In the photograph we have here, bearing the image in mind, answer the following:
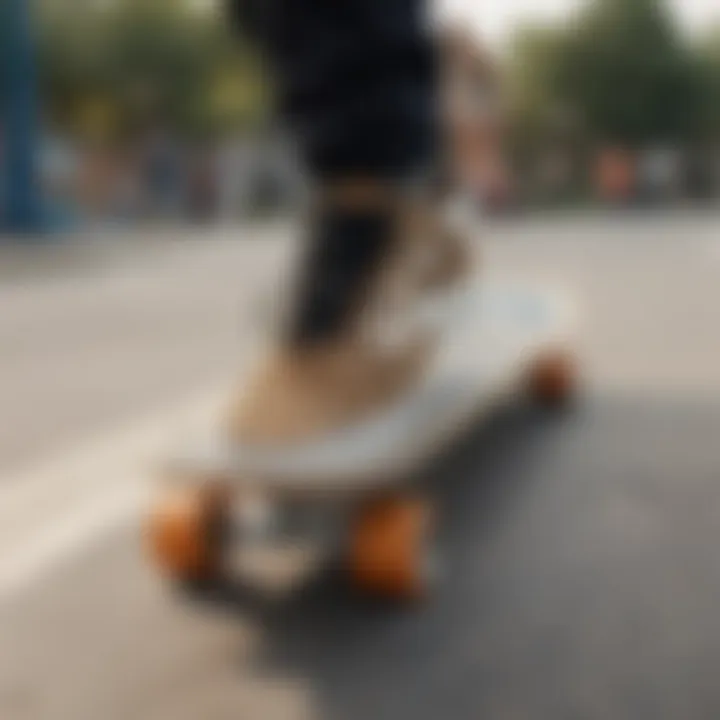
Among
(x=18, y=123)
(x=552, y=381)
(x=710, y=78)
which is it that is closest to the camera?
(x=552, y=381)

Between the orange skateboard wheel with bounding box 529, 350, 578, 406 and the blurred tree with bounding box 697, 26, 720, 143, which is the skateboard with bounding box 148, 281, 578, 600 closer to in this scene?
the orange skateboard wheel with bounding box 529, 350, 578, 406

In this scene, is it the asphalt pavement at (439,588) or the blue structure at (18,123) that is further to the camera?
the blue structure at (18,123)

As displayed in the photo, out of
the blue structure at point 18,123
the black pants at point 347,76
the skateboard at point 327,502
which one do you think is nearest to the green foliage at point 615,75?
the black pants at point 347,76

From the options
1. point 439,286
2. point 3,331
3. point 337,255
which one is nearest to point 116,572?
point 337,255

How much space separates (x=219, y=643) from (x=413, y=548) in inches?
6.2

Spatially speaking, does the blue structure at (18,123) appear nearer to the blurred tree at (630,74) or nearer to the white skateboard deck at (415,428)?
the blurred tree at (630,74)

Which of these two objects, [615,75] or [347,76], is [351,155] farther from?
[615,75]

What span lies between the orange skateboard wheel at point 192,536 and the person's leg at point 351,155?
0.11 m

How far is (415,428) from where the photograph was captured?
99 cm

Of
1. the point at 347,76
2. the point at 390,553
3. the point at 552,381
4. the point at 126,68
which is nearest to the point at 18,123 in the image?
the point at 126,68

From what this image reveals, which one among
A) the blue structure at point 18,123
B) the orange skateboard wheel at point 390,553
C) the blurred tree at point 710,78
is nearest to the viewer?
the orange skateboard wheel at point 390,553

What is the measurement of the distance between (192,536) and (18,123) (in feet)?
21.9

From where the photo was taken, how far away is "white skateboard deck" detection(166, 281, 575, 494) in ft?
2.91

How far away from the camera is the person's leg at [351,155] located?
3.34 ft
